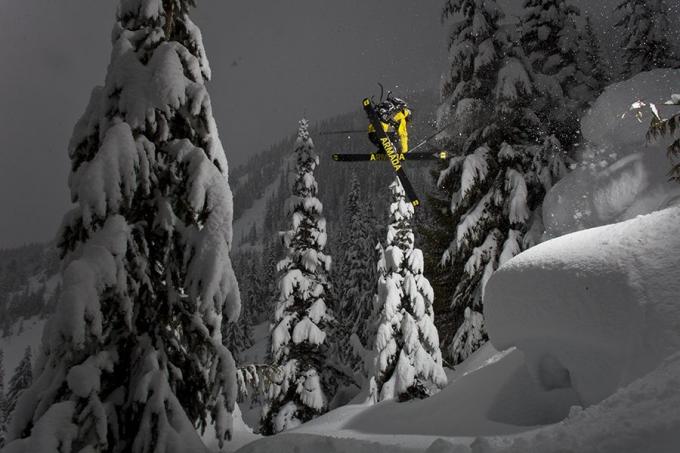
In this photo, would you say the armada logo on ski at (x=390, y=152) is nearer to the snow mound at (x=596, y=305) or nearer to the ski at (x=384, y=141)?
the ski at (x=384, y=141)

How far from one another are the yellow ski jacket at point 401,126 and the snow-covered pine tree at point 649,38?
10.9 m

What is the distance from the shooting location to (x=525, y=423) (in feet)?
27.5

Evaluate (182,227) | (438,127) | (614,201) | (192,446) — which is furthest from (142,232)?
(438,127)

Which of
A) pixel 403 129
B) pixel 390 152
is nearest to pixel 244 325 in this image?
pixel 390 152

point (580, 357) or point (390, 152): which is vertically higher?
point (390, 152)

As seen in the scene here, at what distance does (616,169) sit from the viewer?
12094mm

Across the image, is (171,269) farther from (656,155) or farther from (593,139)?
(593,139)

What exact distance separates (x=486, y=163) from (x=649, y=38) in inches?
416

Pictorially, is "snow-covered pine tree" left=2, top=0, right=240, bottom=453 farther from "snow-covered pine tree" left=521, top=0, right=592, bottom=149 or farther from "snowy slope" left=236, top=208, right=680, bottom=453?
"snow-covered pine tree" left=521, top=0, right=592, bottom=149

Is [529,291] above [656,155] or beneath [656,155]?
beneath

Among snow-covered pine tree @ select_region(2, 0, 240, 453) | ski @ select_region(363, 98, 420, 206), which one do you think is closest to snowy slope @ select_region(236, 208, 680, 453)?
snow-covered pine tree @ select_region(2, 0, 240, 453)

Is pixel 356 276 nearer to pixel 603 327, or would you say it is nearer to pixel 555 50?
pixel 555 50

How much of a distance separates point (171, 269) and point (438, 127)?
13674 mm

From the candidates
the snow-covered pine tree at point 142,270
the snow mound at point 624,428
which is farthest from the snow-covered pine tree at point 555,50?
the snow-covered pine tree at point 142,270
